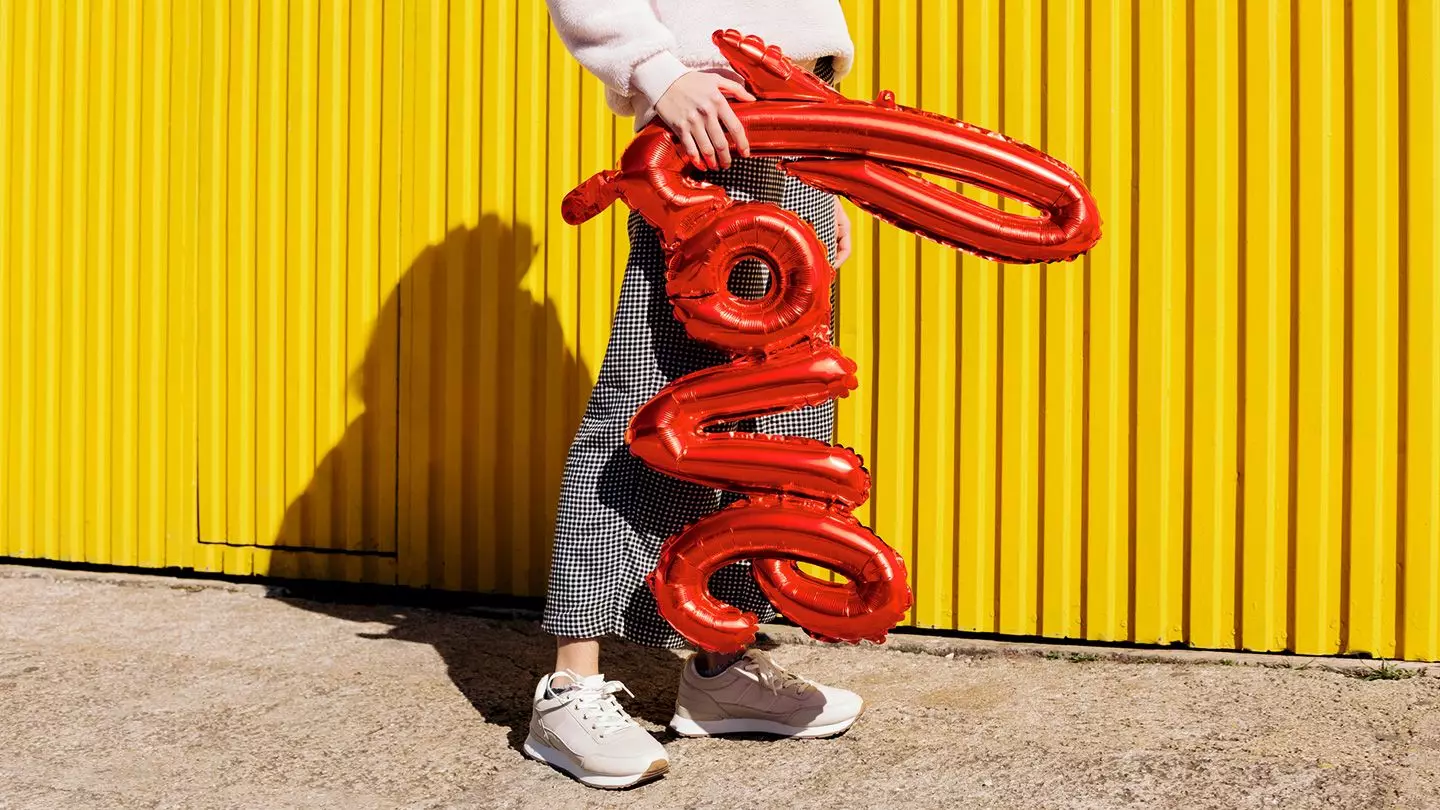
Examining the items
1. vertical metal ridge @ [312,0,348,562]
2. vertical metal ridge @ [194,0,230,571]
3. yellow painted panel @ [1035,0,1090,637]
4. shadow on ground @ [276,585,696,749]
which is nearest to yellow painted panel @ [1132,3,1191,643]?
yellow painted panel @ [1035,0,1090,637]

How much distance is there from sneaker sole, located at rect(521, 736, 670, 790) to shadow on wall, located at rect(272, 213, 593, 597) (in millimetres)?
1239

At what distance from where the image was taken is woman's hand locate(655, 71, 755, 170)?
2410 mm

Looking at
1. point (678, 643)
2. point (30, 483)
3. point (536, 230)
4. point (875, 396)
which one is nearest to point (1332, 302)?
point (875, 396)

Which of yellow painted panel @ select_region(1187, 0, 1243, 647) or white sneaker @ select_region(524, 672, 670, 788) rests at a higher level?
yellow painted panel @ select_region(1187, 0, 1243, 647)

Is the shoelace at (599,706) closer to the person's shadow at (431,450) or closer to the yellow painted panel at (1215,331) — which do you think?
the person's shadow at (431,450)

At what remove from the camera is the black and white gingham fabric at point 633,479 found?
8.46 feet

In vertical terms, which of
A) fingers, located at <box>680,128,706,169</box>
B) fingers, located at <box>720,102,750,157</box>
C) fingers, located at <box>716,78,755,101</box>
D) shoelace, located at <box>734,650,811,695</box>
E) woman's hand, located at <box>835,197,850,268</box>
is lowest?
shoelace, located at <box>734,650,811,695</box>

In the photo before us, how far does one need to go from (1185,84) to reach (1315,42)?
30 centimetres

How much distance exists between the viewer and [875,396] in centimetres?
350

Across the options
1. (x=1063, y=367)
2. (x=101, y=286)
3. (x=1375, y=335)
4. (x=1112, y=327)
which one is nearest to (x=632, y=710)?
(x=1063, y=367)

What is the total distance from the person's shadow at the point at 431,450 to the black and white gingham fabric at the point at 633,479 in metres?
1.03

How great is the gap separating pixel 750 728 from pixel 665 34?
1.34 m

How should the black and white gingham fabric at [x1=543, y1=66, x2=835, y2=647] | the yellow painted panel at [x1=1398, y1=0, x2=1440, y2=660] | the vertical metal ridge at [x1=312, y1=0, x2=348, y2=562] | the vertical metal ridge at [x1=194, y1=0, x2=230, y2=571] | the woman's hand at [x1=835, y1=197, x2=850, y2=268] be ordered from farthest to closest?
the vertical metal ridge at [x1=194, y1=0, x2=230, y2=571], the vertical metal ridge at [x1=312, y1=0, x2=348, y2=562], the yellow painted panel at [x1=1398, y1=0, x2=1440, y2=660], the woman's hand at [x1=835, y1=197, x2=850, y2=268], the black and white gingham fabric at [x1=543, y1=66, x2=835, y2=647]

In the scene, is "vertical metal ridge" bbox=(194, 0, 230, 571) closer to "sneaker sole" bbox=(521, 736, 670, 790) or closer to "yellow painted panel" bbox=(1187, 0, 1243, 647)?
"sneaker sole" bbox=(521, 736, 670, 790)
